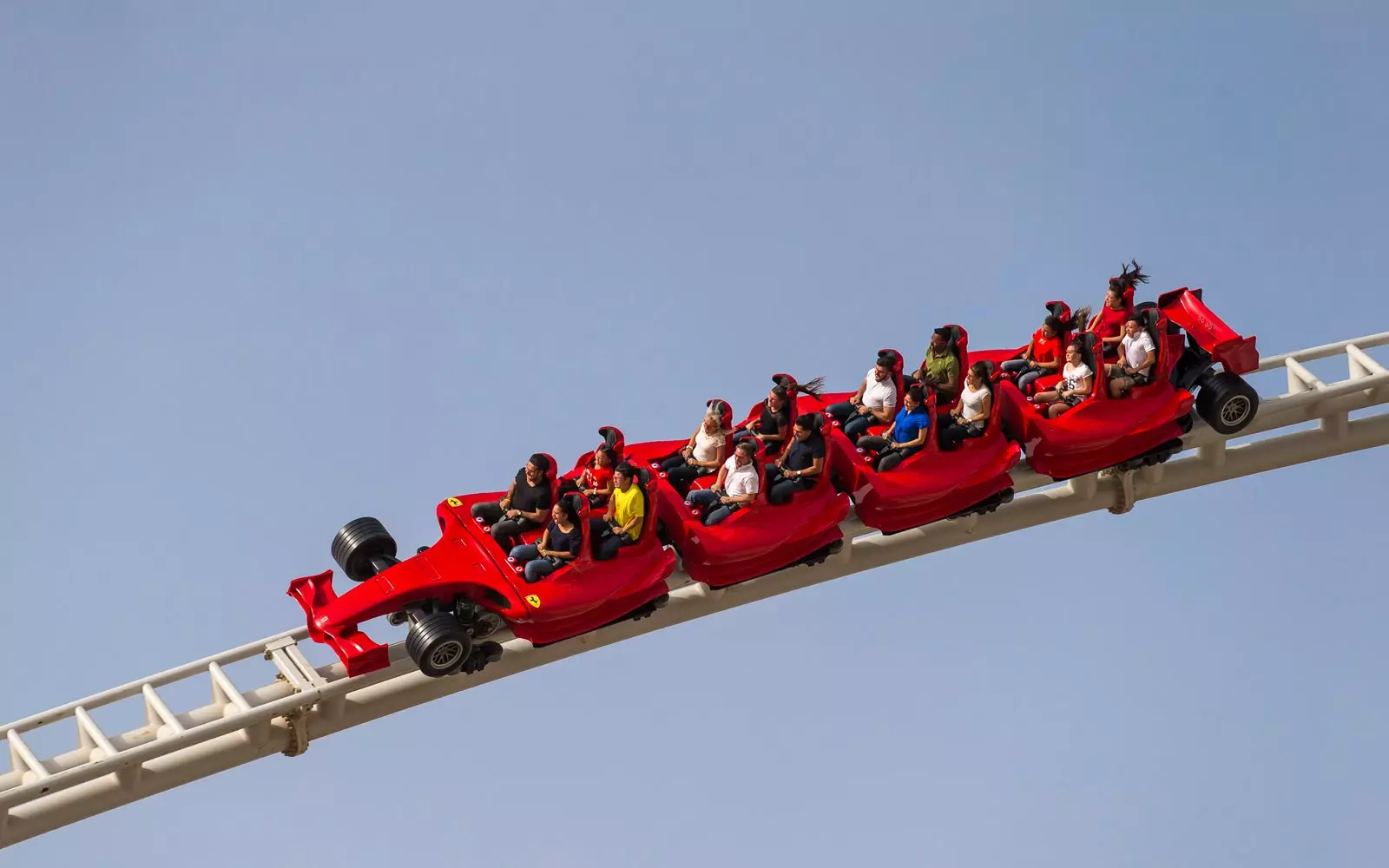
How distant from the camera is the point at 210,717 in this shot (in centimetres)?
1639

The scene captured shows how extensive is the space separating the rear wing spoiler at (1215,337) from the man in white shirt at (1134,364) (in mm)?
586

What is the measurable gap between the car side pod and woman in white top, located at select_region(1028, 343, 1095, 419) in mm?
5079

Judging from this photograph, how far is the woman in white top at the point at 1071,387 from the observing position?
17828mm

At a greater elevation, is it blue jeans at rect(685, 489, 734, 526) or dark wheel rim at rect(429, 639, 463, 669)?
blue jeans at rect(685, 489, 734, 526)

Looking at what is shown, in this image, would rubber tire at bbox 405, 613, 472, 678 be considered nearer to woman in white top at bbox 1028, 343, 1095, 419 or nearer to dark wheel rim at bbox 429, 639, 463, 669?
dark wheel rim at bbox 429, 639, 463, 669

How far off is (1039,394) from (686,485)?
2.67 metres

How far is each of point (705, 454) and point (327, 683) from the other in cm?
306

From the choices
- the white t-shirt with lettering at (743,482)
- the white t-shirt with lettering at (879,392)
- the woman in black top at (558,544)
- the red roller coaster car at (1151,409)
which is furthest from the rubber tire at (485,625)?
the red roller coaster car at (1151,409)

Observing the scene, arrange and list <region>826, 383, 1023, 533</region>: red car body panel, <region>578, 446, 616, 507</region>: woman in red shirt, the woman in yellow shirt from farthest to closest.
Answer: <region>826, 383, 1023, 533</region>: red car body panel → <region>578, 446, 616, 507</region>: woman in red shirt → the woman in yellow shirt

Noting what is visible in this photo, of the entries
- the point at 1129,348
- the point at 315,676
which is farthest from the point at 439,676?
the point at 1129,348

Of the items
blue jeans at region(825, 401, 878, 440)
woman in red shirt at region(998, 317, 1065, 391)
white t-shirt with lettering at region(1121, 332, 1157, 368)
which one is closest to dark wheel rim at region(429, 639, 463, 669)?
blue jeans at region(825, 401, 878, 440)

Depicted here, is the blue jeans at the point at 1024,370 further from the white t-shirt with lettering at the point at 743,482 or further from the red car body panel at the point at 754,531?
the white t-shirt with lettering at the point at 743,482

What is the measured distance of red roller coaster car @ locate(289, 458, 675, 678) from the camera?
16.1 metres

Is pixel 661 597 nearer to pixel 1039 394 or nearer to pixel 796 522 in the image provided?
pixel 796 522
